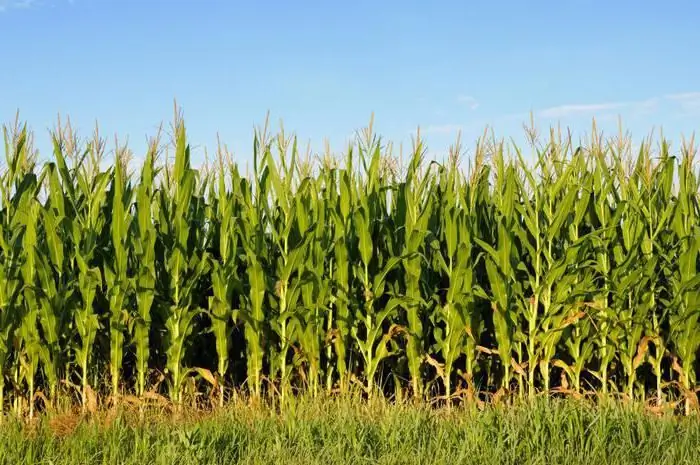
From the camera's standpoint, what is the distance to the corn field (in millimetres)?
7562

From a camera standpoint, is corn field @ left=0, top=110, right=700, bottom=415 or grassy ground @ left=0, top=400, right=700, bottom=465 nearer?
grassy ground @ left=0, top=400, right=700, bottom=465

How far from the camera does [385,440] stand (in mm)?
5633

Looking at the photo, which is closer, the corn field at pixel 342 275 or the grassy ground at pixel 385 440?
the grassy ground at pixel 385 440

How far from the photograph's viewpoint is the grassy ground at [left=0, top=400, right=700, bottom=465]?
5406 millimetres

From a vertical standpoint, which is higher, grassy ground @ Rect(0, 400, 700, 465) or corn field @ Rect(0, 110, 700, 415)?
corn field @ Rect(0, 110, 700, 415)

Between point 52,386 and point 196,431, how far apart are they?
97.1 inches

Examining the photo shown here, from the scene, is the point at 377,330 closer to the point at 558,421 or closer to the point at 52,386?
the point at 558,421

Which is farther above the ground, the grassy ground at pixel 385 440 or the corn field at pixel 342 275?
the corn field at pixel 342 275

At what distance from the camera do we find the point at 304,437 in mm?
5625

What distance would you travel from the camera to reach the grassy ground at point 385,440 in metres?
5.41

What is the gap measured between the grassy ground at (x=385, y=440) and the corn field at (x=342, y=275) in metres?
1.46

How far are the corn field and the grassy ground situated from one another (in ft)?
4.79

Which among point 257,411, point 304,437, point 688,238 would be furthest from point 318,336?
point 688,238

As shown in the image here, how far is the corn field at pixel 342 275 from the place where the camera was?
7.56 metres
